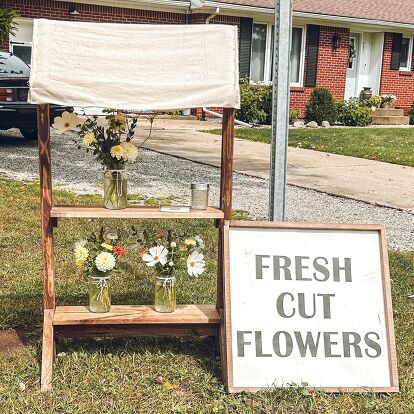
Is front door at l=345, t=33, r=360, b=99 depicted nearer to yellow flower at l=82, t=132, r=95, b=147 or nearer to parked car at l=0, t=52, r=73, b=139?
parked car at l=0, t=52, r=73, b=139

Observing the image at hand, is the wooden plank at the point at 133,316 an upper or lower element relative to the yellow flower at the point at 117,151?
lower

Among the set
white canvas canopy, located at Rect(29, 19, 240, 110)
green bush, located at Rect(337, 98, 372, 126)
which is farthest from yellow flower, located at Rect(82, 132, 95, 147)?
green bush, located at Rect(337, 98, 372, 126)

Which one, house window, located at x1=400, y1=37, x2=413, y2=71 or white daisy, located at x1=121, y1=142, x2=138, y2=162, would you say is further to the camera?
house window, located at x1=400, y1=37, x2=413, y2=71

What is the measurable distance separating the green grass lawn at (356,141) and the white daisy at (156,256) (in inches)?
329

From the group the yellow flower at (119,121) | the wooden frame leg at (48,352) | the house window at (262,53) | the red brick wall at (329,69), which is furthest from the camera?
the red brick wall at (329,69)

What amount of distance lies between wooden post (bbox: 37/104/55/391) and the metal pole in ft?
3.93

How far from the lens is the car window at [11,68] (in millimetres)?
11000

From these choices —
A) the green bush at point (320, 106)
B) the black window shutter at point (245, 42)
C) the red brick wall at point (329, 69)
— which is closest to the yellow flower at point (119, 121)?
the black window shutter at point (245, 42)

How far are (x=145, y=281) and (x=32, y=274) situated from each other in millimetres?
→ 796

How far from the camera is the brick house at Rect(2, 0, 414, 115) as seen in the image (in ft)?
56.4

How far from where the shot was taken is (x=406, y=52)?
22484mm

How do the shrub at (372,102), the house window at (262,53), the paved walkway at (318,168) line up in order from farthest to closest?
the shrub at (372,102), the house window at (262,53), the paved walkway at (318,168)

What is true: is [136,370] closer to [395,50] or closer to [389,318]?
[389,318]

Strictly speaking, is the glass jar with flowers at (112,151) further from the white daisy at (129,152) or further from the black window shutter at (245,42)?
the black window shutter at (245,42)
